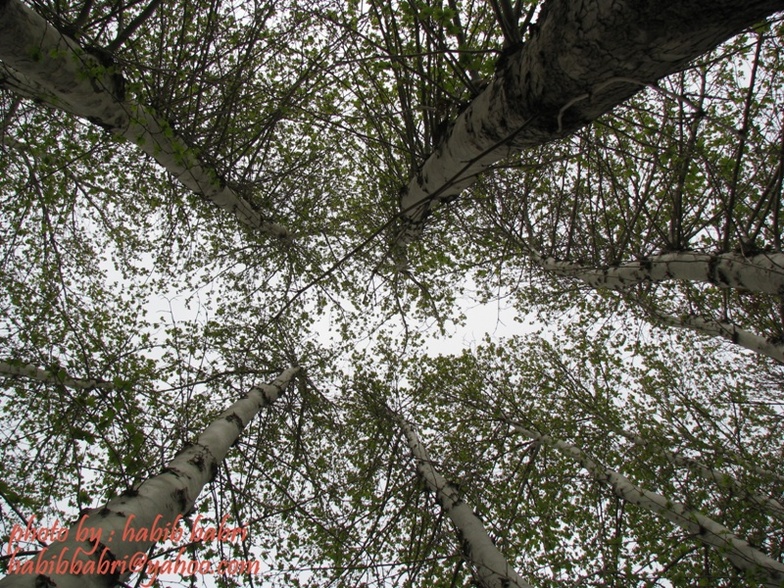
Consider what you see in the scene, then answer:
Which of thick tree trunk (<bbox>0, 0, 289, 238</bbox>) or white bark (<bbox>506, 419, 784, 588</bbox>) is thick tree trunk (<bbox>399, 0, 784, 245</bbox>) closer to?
thick tree trunk (<bbox>0, 0, 289, 238</bbox>)

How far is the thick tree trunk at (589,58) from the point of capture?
124 centimetres

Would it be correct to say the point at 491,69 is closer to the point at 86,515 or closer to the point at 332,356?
the point at 86,515

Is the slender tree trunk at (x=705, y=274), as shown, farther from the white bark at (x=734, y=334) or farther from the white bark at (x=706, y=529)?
the white bark at (x=706, y=529)

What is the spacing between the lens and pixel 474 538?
3.63m

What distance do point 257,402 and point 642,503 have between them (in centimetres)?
446

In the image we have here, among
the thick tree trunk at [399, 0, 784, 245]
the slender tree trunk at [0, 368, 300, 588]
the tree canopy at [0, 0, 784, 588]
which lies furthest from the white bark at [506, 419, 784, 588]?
the slender tree trunk at [0, 368, 300, 588]

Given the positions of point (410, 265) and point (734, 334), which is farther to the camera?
point (410, 265)

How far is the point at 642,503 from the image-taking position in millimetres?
4320

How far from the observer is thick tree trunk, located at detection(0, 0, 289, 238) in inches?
90.9

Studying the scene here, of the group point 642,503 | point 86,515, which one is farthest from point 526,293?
point 86,515

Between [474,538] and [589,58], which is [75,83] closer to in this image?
[589,58]

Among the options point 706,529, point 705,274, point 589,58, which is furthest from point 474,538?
point 589,58

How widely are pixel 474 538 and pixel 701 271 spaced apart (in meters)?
3.13

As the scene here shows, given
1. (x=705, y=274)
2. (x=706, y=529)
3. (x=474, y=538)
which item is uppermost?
(x=705, y=274)
